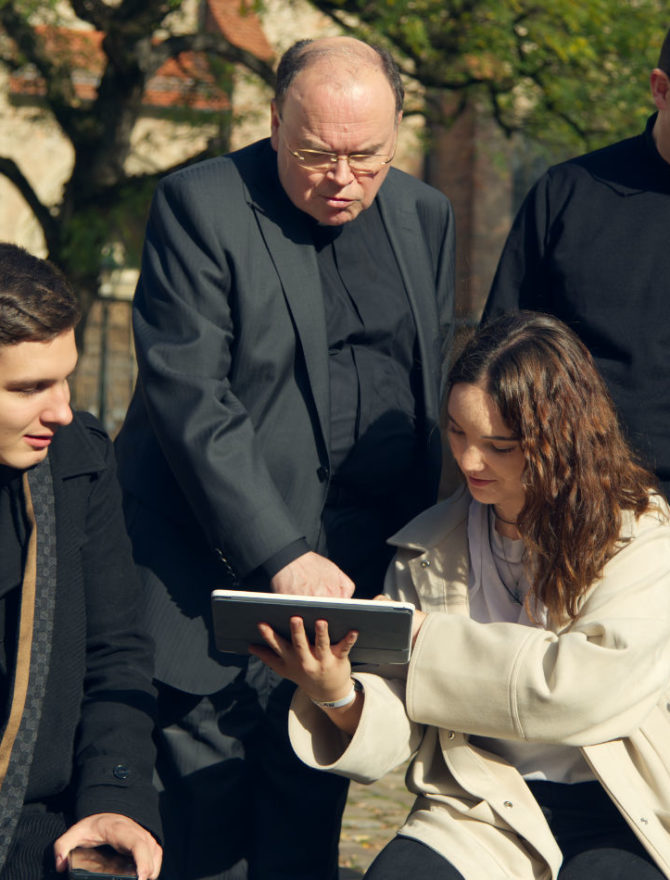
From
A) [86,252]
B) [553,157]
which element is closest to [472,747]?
[86,252]

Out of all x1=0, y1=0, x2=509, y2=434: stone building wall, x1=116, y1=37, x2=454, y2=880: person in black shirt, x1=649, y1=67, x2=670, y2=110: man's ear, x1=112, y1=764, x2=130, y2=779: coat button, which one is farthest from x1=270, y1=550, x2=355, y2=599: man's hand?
x1=0, y1=0, x2=509, y2=434: stone building wall

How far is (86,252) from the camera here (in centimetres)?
1177

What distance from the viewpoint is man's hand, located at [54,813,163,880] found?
2.50m

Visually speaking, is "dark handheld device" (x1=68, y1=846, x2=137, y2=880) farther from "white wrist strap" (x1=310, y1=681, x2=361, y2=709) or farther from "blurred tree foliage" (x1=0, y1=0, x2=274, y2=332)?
"blurred tree foliage" (x1=0, y1=0, x2=274, y2=332)

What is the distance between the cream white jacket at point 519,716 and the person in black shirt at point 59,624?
1.27 feet

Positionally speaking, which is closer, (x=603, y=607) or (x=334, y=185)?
(x=603, y=607)

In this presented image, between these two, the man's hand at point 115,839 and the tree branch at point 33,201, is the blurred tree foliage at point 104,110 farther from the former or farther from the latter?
the man's hand at point 115,839

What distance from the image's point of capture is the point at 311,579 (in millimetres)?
2955

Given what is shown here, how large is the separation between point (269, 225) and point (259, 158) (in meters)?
0.22

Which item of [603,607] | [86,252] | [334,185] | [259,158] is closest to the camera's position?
[603,607]

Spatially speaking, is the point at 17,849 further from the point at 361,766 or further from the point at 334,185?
the point at 334,185

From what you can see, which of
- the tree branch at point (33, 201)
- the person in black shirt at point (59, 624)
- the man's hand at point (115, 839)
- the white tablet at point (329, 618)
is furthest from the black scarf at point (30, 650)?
the tree branch at point (33, 201)

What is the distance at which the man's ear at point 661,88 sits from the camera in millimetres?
3246

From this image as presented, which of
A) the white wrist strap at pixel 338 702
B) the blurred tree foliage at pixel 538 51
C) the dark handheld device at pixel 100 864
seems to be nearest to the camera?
the dark handheld device at pixel 100 864
